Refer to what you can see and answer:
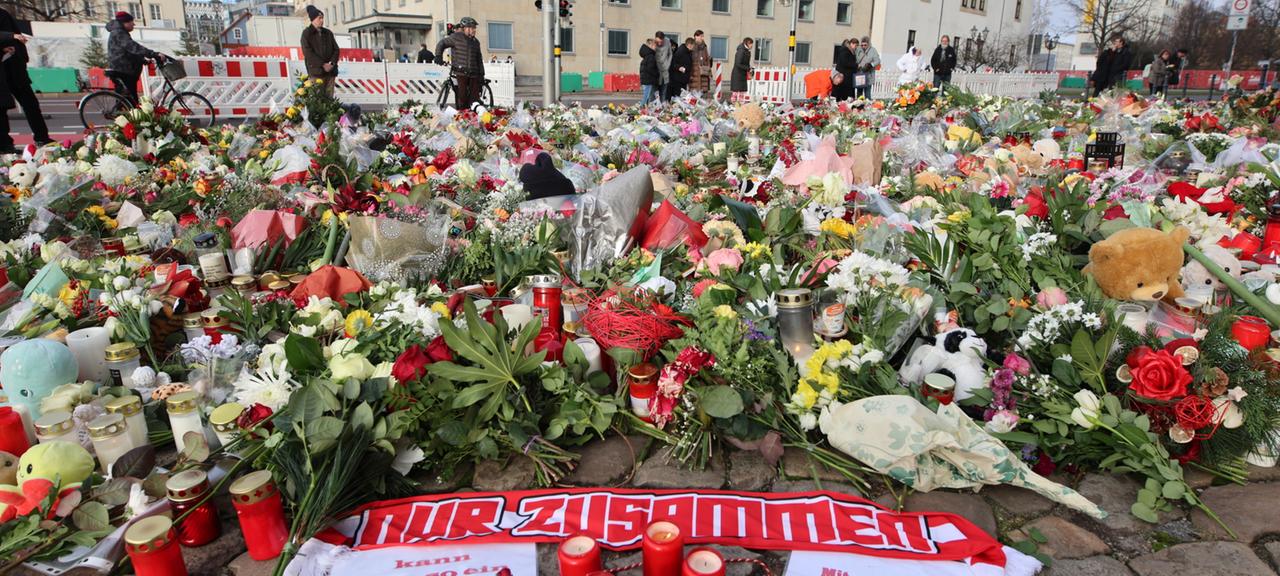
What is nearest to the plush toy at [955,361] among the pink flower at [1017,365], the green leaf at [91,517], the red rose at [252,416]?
the pink flower at [1017,365]

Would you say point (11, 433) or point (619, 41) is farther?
point (619, 41)

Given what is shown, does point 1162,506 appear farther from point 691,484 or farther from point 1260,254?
point 1260,254

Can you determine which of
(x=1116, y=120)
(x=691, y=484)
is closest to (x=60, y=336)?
(x=691, y=484)

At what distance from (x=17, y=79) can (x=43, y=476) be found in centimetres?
785

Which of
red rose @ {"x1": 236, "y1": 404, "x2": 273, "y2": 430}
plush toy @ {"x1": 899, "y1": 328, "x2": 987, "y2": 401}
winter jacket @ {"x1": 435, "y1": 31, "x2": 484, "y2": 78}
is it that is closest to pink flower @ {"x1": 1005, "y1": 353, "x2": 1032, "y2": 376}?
plush toy @ {"x1": 899, "y1": 328, "x2": 987, "y2": 401}

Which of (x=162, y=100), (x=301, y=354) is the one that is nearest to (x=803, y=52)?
(x=162, y=100)

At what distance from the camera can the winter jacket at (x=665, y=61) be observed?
45.2 feet

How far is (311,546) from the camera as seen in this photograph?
191 cm

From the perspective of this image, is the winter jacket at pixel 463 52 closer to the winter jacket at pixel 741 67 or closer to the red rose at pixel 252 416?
the winter jacket at pixel 741 67

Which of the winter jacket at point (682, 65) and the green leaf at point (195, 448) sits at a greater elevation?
the winter jacket at point (682, 65)

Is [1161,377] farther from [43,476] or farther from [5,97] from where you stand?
[5,97]

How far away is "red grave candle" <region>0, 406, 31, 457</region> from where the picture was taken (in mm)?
2219

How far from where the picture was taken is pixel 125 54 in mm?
9344

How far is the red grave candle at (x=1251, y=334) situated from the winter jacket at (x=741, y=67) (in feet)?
42.5
